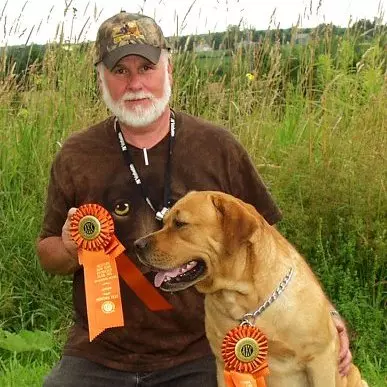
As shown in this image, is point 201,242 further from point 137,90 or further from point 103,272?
point 137,90

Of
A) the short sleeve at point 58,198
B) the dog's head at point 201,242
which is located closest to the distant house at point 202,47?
the short sleeve at point 58,198

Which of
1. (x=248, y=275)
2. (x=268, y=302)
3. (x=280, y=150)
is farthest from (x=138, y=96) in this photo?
(x=280, y=150)

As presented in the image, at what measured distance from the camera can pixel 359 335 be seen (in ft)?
16.7

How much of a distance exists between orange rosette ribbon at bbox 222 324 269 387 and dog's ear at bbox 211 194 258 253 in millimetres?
328

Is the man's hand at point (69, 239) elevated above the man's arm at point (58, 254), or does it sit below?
above

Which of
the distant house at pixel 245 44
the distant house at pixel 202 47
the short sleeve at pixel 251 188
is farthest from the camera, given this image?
the distant house at pixel 202 47

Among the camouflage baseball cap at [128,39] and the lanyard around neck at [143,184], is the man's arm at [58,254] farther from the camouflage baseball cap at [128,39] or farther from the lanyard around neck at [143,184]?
the camouflage baseball cap at [128,39]

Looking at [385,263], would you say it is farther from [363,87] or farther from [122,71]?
[122,71]

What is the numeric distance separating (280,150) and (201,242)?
9.04 ft

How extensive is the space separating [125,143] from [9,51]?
291 centimetres

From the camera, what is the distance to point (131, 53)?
388 centimetres

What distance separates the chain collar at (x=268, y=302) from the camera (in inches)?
135

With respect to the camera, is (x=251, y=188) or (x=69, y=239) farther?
(x=251, y=188)

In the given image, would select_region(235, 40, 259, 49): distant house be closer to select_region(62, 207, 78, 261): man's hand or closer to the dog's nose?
select_region(62, 207, 78, 261): man's hand
